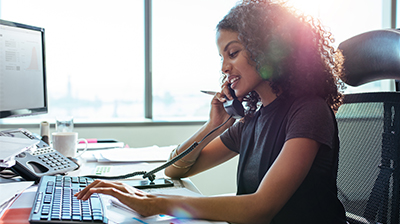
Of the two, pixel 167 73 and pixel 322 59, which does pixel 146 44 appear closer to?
pixel 167 73

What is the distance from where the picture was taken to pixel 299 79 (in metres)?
0.95

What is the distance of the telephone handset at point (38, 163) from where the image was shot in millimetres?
960

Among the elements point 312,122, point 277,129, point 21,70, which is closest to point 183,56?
point 21,70

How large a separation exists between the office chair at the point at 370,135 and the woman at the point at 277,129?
10cm

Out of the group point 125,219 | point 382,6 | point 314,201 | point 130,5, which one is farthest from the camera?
point 382,6

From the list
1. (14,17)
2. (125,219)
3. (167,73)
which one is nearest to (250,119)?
(125,219)

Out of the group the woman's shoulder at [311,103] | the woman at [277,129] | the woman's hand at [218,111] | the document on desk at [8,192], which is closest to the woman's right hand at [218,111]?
the woman's hand at [218,111]

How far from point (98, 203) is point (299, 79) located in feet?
2.07

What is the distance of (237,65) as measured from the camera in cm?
101

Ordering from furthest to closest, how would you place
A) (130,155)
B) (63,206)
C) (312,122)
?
(130,155) → (312,122) → (63,206)

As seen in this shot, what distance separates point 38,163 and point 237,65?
2.29 feet

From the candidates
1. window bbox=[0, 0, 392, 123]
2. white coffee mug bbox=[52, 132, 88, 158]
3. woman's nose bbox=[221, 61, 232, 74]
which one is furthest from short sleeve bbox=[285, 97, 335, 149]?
window bbox=[0, 0, 392, 123]

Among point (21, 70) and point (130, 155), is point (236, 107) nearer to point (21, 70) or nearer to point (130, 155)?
point (130, 155)

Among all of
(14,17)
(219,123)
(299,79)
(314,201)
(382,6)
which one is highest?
(382,6)
